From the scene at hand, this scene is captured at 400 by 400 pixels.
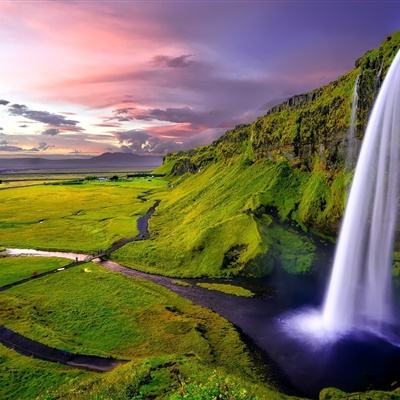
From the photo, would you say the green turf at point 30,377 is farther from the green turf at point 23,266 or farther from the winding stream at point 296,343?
the green turf at point 23,266

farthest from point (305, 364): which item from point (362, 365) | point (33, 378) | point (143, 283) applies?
point (143, 283)

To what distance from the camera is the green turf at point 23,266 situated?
8276cm

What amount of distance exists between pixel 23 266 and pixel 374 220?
7666cm

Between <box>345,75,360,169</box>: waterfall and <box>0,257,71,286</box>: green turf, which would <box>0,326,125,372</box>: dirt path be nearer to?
<box>0,257,71,286</box>: green turf

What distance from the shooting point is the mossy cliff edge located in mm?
85562

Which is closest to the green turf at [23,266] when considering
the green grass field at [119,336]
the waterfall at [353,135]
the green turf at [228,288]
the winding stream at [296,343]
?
the green grass field at [119,336]

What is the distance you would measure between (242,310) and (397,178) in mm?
37150

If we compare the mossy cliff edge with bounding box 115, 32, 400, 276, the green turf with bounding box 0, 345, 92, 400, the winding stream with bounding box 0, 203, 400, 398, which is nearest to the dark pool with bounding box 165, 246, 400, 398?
the winding stream with bounding box 0, 203, 400, 398

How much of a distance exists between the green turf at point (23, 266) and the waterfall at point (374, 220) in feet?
202

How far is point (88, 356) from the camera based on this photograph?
49.9 metres

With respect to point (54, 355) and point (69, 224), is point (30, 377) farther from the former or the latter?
point (69, 224)

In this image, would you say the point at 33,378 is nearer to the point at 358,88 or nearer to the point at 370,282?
the point at 370,282

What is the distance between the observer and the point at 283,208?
105m

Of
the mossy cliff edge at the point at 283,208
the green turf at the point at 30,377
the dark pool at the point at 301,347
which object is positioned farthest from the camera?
the mossy cliff edge at the point at 283,208
